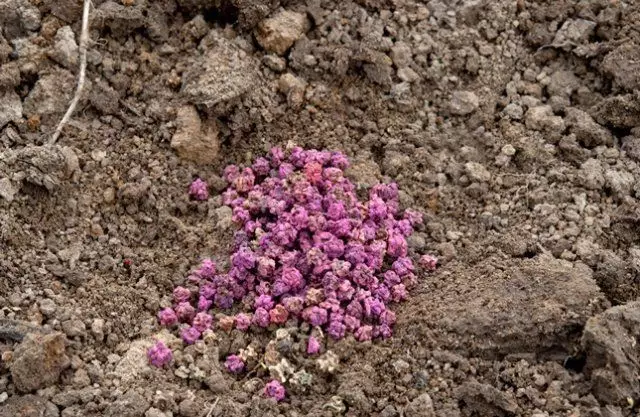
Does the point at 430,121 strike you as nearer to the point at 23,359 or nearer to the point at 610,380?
the point at 610,380

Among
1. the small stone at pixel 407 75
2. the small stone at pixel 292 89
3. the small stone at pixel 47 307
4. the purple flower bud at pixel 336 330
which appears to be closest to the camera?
the small stone at pixel 47 307

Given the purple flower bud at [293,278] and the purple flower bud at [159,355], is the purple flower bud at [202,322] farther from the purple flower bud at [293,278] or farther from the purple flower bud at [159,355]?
the purple flower bud at [293,278]

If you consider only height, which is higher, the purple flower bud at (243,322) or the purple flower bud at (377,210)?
the purple flower bud at (377,210)

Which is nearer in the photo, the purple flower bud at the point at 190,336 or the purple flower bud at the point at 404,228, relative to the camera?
the purple flower bud at the point at 190,336

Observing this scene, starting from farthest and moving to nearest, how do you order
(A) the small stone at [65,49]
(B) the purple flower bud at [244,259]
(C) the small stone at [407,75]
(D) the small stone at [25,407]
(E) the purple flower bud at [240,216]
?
1. (C) the small stone at [407,75]
2. (A) the small stone at [65,49]
3. (E) the purple flower bud at [240,216]
4. (B) the purple flower bud at [244,259]
5. (D) the small stone at [25,407]

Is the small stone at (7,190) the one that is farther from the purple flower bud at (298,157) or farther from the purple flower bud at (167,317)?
the purple flower bud at (298,157)

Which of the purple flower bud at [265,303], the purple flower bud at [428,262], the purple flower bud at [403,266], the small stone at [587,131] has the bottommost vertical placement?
the purple flower bud at [265,303]

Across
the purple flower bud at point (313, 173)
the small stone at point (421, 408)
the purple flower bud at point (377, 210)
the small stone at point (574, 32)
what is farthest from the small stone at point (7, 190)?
the small stone at point (574, 32)
